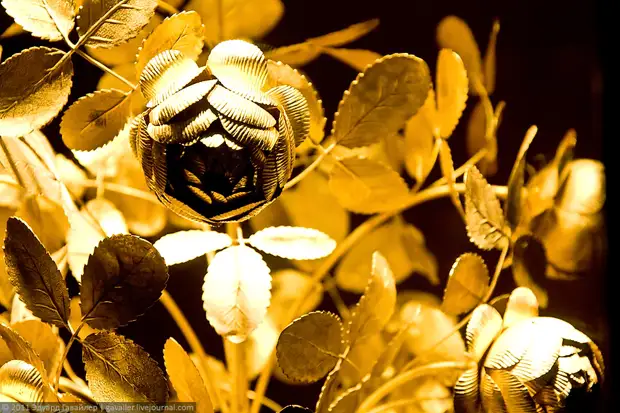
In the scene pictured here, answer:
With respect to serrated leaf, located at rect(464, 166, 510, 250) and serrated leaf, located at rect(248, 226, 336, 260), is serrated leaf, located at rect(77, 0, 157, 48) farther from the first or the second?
serrated leaf, located at rect(464, 166, 510, 250)

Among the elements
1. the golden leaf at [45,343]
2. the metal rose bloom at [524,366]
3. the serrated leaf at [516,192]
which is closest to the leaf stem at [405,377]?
the metal rose bloom at [524,366]

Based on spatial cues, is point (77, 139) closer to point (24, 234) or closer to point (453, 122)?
point (24, 234)

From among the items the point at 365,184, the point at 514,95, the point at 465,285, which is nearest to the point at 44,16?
the point at 365,184

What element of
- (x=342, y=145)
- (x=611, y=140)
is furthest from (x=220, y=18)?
(x=611, y=140)

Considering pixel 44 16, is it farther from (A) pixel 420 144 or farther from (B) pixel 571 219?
(B) pixel 571 219

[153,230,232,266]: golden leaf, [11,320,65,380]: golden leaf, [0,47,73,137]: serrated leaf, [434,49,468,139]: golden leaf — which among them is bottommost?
[11,320,65,380]: golden leaf

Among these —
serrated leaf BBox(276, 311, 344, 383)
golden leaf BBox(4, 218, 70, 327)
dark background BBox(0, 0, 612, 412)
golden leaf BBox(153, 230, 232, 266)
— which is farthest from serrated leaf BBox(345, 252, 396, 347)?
dark background BBox(0, 0, 612, 412)
